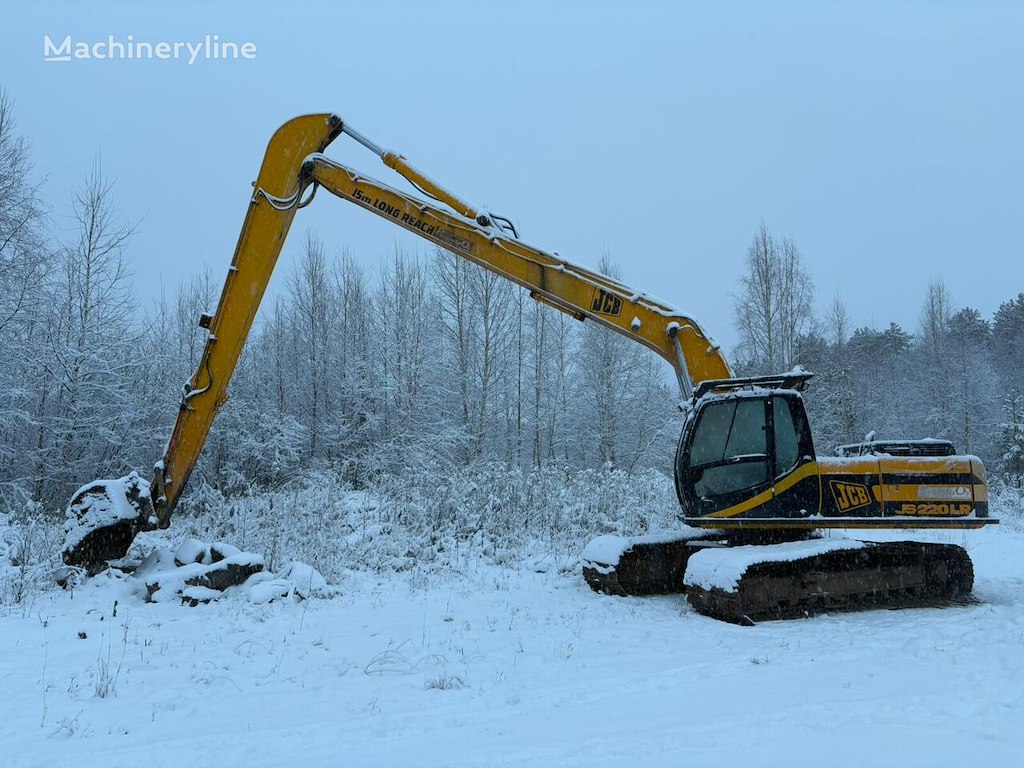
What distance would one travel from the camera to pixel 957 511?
7.43m

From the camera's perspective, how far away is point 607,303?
8289mm

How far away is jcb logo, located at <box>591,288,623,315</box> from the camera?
8281 mm

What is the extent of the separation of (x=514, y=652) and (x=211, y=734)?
245 centimetres

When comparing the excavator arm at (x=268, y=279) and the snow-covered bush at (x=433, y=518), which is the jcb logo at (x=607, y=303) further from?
the snow-covered bush at (x=433, y=518)

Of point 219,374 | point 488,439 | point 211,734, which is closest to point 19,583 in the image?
point 219,374

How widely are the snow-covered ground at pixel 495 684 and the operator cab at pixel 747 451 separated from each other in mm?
1233

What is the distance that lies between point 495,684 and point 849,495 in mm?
4810

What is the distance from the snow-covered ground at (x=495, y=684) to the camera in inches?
140

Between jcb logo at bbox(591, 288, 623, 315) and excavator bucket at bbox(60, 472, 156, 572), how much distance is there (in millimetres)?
5772

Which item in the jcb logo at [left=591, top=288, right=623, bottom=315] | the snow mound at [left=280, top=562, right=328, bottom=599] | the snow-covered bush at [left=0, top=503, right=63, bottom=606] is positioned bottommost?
the snow mound at [left=280, top=562, right=328, bottom=599]

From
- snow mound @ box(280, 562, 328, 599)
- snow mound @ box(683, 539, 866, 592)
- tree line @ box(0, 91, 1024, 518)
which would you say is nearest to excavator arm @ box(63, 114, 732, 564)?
snow mound @ box(280, 562, 328, 599)

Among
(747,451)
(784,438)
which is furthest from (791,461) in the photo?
(747,451)

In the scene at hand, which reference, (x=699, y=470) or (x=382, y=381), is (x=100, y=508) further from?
(x=382, y=381)

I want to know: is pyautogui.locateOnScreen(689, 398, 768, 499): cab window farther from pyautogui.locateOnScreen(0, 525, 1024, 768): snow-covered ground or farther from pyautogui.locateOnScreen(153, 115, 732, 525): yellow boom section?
pyautogui.locateOnScreen(0, 525, 1024, 768): snow-covered ground
